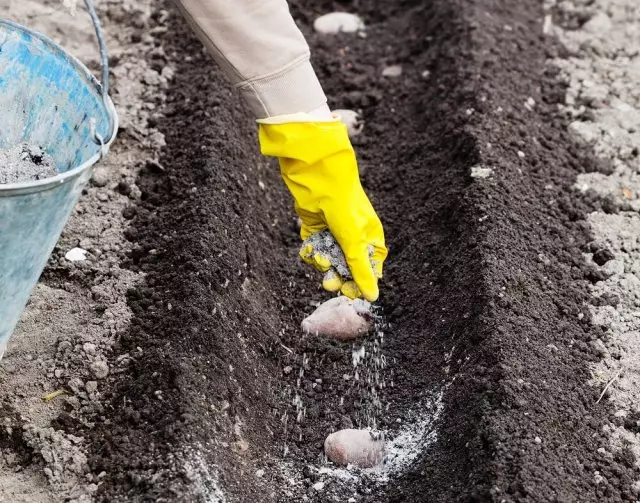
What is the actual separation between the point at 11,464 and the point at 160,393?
43 centimetres

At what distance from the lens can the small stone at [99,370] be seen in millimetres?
2857

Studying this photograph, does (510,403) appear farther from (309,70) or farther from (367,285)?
(309,70)

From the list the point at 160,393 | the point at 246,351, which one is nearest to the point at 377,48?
the point at 246,351

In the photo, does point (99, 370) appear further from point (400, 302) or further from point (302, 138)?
point (400, 302)

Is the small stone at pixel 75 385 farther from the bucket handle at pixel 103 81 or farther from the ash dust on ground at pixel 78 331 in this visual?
the bucket handle at pixel 103 81

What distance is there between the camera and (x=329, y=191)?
269cm

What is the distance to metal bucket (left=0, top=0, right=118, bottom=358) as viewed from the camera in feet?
7.57

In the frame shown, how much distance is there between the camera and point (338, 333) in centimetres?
326

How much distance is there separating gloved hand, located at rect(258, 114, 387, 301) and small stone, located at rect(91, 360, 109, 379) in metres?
0.66

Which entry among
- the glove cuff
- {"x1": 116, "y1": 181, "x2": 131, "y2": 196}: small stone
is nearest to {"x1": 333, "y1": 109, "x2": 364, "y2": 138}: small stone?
{"x1": 116, "y1": 181, "x2": 131, "y2": 196}: small stone

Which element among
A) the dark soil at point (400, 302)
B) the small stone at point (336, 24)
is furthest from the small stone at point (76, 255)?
the small stone at point (336, 24)

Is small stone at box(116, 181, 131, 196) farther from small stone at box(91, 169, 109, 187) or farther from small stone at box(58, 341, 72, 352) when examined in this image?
small stone at box(58, 341, 72, 352)

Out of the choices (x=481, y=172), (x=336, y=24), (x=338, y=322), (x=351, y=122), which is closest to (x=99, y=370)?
(x=338, y=322)

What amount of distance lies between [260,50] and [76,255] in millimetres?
1120
